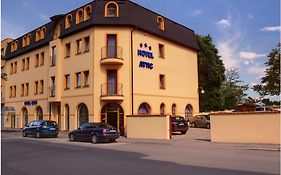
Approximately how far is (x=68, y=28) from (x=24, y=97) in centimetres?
1270

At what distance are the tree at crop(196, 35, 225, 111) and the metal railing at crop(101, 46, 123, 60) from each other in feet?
60.5

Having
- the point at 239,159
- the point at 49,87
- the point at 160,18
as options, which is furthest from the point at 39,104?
the point at 239,159

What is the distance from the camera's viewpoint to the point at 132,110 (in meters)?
28.1

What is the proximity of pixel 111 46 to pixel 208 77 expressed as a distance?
2010 centimetres

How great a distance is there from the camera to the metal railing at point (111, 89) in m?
27.9

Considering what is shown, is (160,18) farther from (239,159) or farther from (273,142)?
(239,159)

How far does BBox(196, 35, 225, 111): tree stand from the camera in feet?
146

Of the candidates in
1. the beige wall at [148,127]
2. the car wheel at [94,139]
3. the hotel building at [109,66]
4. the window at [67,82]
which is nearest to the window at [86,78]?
the hotel building at [109,66]

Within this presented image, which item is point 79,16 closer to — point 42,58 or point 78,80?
point 78,80

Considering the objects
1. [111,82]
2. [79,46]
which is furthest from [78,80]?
[111,82]

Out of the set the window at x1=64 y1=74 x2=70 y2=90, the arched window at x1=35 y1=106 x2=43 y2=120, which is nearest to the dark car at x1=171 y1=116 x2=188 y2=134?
the window at x1=64 y1=74 x2=70 y2=90

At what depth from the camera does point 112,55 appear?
28422 mm

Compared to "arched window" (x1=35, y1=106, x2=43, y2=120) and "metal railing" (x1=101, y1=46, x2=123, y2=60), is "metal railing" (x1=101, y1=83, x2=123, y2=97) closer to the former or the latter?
"metal railing" (x1=101, y1=46, x2=123, y2=60)

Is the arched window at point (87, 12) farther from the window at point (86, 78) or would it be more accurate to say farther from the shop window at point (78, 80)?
the shop window at point (78, 80)
